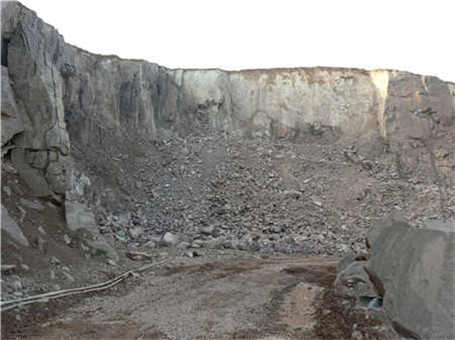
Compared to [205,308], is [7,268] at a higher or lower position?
higher

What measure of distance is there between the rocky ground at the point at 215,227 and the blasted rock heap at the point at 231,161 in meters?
0.10

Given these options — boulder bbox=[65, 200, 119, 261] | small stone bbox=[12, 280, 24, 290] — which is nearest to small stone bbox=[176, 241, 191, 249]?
boulder bbox=[65, 200, 119, 261]

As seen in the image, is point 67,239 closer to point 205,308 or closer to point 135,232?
point 205,308

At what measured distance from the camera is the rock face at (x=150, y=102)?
36.7 ft

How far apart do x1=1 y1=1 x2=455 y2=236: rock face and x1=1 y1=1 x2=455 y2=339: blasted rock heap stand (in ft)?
0.21

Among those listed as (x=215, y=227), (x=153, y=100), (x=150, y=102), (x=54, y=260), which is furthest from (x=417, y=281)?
(x=153, y=100)

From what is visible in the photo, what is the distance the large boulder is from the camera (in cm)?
477

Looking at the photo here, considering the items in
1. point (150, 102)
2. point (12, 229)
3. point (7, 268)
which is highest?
point (150, 102)

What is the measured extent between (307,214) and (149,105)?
11019mm

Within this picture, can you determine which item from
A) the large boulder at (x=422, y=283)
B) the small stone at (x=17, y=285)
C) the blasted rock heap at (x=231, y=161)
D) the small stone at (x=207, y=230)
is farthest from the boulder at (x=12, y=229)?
the small stone at (x=207, y=230)

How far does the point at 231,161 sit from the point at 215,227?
21.0 feet

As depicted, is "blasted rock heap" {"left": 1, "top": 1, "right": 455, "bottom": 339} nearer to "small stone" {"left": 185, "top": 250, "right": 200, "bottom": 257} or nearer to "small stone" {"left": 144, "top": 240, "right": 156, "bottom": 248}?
"small stone" {"left": 144, "top": 240, "right": 156, "bottom": 248}

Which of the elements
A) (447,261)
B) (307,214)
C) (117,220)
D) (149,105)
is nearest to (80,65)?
(149,105)

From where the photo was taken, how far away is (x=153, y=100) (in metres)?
24.2
